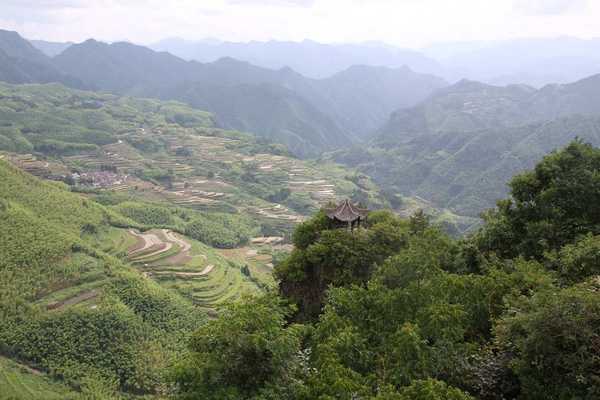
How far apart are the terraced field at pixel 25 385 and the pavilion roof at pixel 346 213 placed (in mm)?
23044

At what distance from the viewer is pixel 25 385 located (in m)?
32.9

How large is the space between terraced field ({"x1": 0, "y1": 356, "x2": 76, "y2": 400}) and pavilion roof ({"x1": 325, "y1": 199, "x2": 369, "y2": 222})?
23044 mm

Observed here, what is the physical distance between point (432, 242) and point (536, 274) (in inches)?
284

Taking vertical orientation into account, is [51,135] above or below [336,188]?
above

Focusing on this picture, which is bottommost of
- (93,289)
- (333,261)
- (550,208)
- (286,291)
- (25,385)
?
(25,385)

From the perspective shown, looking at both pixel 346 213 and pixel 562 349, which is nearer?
pixel 562 349

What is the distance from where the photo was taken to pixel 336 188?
116500 millimetres

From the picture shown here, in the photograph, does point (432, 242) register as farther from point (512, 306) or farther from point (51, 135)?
point (51, 135)

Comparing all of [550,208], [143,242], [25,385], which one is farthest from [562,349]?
[143,242]

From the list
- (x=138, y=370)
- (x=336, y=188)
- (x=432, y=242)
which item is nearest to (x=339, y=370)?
(x=432, y=242)

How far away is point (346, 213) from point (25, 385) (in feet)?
87.4

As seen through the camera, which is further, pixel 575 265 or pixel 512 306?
pixel 575 265

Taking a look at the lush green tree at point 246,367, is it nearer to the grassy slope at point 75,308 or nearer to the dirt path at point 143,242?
the grassy slope at point 75,308

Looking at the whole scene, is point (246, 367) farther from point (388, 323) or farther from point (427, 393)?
point (427, 393)
